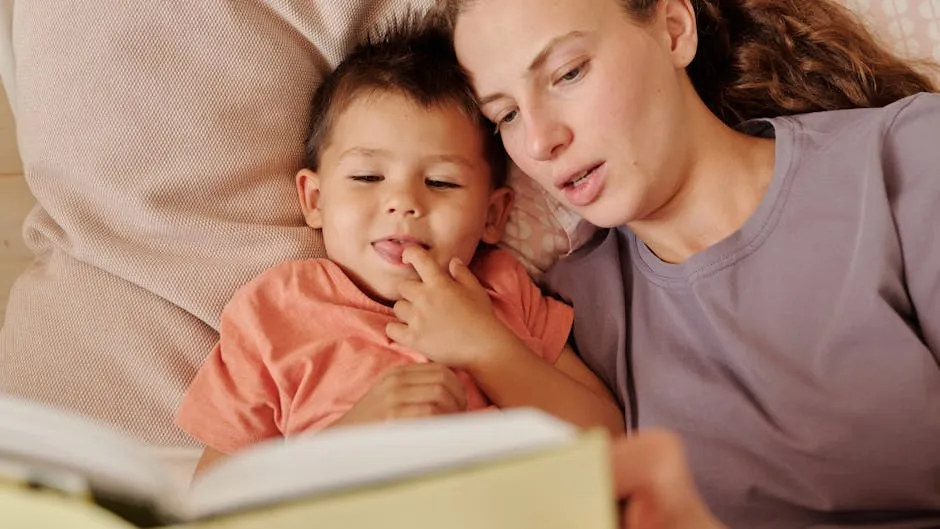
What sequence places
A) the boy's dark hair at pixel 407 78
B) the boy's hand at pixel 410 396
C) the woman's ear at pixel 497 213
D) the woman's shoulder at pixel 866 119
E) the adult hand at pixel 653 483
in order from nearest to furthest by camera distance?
the adult hand at pixel 653 483 < the boy's hand at pixel 410 396 < the woman's shoulder at pixel 866 119 < the boy's dark hair at pixel 407 78 < the woman's ear at pixel 497 213

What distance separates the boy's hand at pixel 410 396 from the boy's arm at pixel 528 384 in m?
0.07

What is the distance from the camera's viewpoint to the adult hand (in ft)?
1.98

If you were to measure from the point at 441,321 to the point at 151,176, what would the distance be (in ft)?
1.55

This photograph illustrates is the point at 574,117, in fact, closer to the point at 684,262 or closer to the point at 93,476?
the point at 684,262

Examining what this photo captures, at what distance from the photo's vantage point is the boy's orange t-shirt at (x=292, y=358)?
3.54 ft

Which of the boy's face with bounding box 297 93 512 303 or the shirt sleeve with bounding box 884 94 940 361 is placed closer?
the shirt sleeve with bounding box 884 94 940 361

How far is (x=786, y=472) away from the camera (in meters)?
1.03

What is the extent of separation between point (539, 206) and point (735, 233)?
313mm

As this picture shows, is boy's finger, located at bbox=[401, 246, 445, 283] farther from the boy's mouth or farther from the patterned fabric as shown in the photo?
the patterned fabric

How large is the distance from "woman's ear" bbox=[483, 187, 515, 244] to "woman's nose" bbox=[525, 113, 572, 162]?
0.68 ft

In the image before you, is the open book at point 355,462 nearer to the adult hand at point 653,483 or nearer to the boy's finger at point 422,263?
the adult hand at point 653,483

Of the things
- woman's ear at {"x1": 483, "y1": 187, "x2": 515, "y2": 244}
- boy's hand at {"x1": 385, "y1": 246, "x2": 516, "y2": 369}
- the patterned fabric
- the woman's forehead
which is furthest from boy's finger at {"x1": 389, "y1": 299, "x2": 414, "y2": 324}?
the patterned fabric

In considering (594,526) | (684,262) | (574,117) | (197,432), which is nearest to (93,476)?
(594,526)

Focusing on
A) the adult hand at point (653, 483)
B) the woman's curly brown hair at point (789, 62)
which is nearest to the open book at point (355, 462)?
the adult hand at point (653, 483)
